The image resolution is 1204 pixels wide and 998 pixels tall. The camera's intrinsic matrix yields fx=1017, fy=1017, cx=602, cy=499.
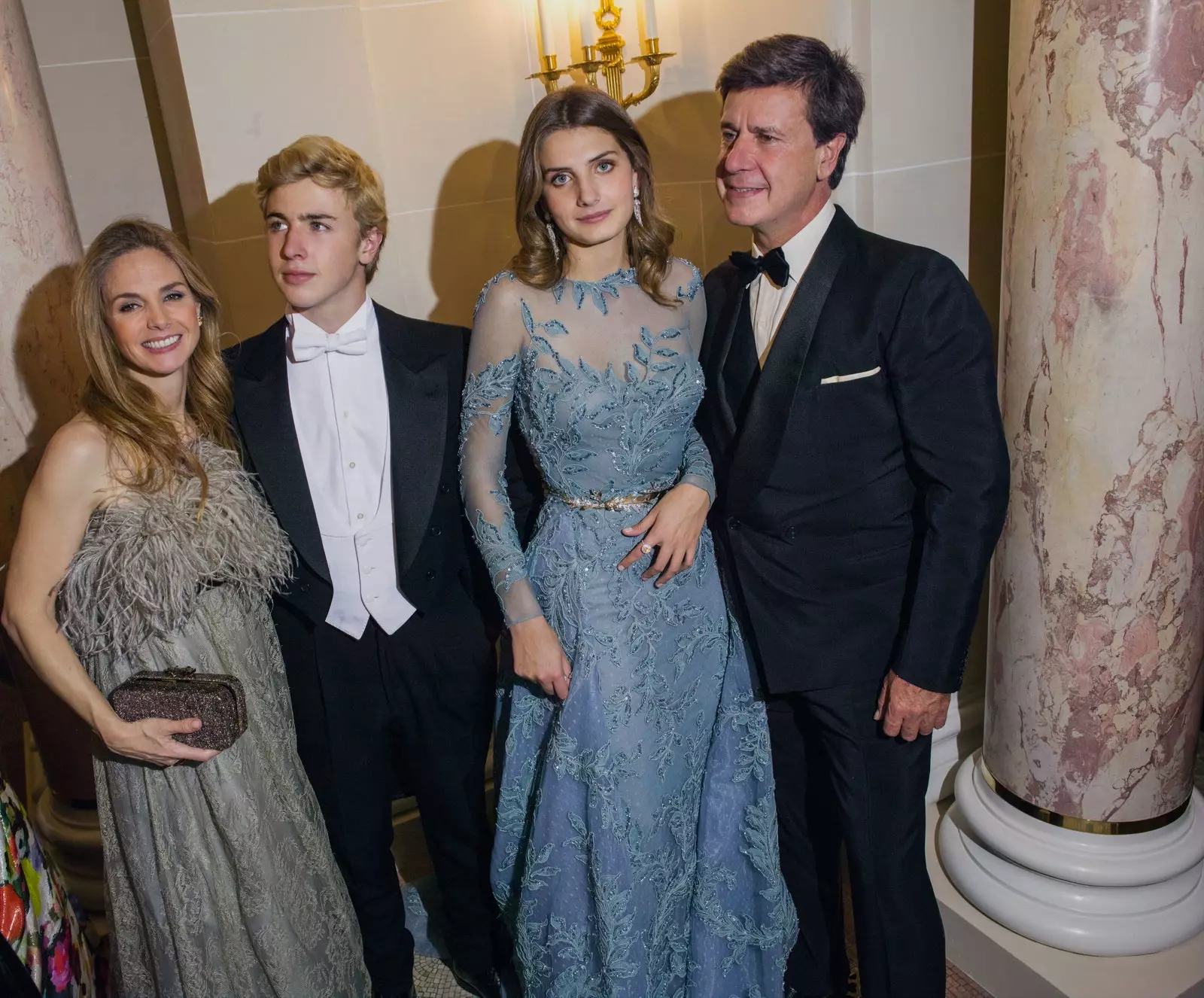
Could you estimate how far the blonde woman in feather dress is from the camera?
2018 millimetres

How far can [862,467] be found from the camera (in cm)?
218

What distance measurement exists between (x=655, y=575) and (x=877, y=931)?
3.17 feet

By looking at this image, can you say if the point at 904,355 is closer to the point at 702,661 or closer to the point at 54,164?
the point at 702,661

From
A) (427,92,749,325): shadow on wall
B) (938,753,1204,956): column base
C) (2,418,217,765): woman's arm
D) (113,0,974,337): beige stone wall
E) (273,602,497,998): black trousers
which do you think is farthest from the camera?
(427,92,749,325): shadow on wall

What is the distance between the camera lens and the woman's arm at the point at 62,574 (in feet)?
6.54

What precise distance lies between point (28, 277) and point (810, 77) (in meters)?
1.90

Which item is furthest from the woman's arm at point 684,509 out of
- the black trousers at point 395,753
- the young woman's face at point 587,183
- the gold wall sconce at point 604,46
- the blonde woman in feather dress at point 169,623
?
the gold wall sconce at point 604,46

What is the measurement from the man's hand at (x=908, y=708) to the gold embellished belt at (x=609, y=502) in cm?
66

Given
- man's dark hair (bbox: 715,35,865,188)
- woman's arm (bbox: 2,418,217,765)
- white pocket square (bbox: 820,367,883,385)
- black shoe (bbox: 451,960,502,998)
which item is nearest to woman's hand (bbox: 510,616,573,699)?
woman's arm (bbox: 2,418,217,765)

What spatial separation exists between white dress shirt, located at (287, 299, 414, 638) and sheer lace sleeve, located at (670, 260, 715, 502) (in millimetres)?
693

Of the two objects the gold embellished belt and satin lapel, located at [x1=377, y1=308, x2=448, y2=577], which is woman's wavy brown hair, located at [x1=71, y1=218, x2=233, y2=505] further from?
the gold embellished belt

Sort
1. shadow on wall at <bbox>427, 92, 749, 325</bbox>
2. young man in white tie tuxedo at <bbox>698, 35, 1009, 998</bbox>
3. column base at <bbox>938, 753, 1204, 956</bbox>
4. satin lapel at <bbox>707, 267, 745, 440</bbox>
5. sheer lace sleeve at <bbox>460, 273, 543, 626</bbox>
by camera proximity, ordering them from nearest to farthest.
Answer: young man in white tie tuxedo at <bbox>698, 35, 1009, 998</bbox> < sheer lace sleeve at <bbox>460, 273, 543, 626</bbox> < satin lapel at <bbox>707, 267, 745, 440</bbox> < column base at <bbox>938, 753, 1204, 956</bbox> < shadow on wall at <bbox>427, 92, 749, 325</bbox>

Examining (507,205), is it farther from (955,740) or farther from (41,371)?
(955,740)

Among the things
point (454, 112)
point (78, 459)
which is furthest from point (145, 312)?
point (454, 112)
